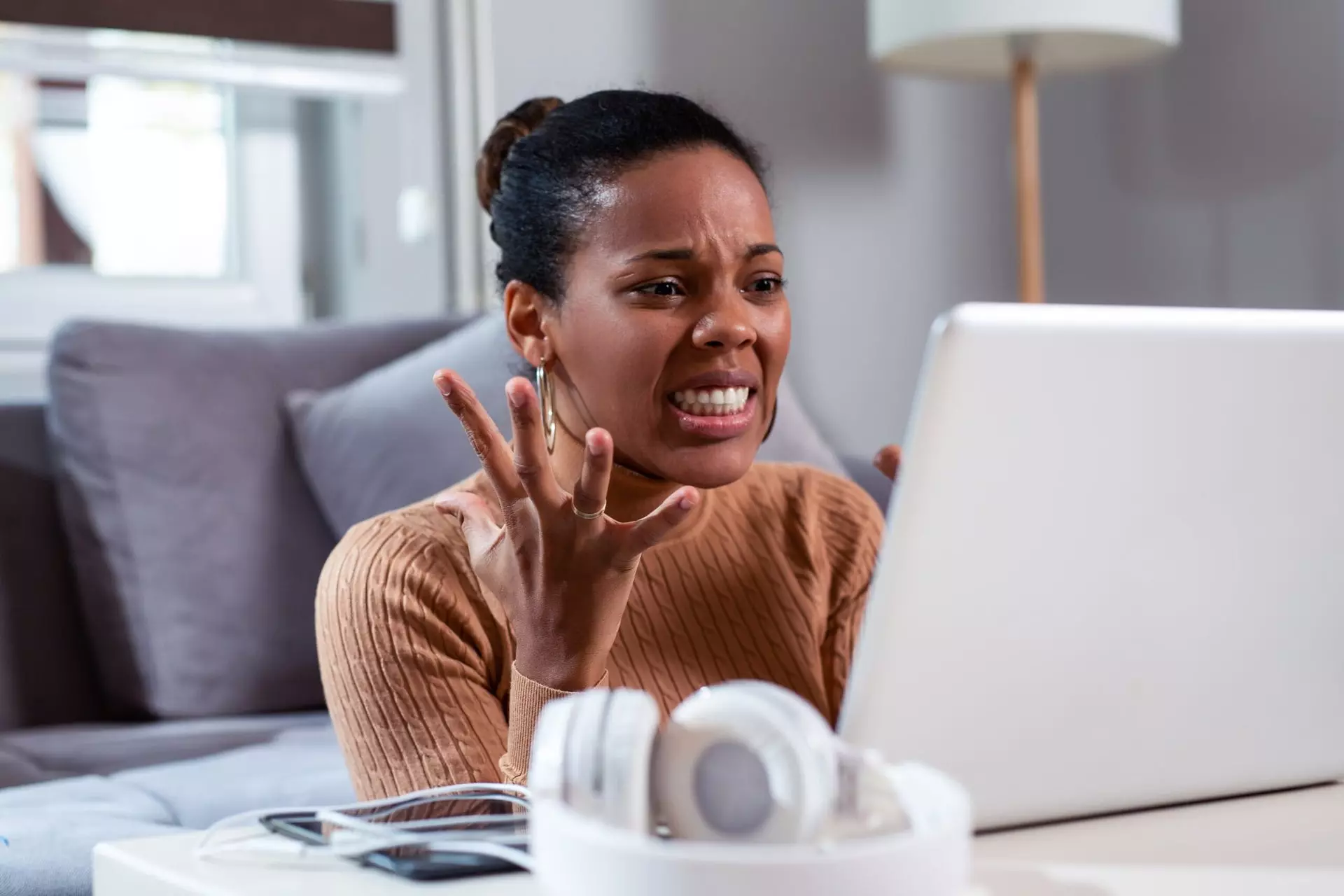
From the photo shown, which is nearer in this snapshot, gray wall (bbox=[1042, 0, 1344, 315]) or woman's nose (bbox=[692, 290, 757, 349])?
woman's nose (bbox=[692, 290, 757, 349])

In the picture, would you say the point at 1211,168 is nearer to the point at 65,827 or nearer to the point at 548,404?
the point at 548,404

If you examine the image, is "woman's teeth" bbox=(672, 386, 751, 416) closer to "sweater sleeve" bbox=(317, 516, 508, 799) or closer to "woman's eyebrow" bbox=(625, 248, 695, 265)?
"woman's eyebrow" bbox=(625, 248, 695, 265)

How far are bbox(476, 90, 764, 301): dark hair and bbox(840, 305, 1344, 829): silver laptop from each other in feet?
2.18

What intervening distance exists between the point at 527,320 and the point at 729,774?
0.76 m

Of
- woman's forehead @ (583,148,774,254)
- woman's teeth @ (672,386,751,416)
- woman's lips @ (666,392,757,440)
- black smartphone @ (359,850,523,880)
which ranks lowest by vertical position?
black smartphone @ (359,850,523,880)

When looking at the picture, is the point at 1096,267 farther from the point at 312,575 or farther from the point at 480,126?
the point at 312,575

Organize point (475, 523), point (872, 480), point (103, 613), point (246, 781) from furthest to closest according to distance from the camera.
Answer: point (872, 480), point (103, 613), point (246, 781), point (475, 523)

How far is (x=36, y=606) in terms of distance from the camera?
189 centimetres

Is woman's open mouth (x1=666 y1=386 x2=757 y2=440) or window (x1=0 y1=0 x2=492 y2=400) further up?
window (x1=0 y1=0 x2=492 y2=400)

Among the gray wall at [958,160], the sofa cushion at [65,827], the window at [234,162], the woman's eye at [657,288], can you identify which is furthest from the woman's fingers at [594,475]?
the gray wall at [958,160]

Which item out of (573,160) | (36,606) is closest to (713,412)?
(573,160)

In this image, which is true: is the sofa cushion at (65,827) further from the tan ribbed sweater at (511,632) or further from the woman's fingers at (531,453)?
the woman's fingers at (531,453)

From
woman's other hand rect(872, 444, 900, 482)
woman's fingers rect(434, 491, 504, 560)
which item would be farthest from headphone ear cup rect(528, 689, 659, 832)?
woman's other hand rect(872, 444, 900, 482)

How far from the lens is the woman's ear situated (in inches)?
50.5
